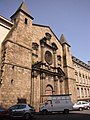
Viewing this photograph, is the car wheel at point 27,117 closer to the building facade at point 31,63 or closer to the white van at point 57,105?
the building facade at point 31,63

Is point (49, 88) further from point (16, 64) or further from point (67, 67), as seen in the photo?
point (16, 64)

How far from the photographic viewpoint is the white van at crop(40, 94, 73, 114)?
1568 cm

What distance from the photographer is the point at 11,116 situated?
1102cm

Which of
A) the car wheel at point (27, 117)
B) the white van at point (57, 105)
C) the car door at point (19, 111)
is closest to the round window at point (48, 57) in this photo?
the white van at point (57, 105)

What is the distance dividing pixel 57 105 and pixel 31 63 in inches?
240

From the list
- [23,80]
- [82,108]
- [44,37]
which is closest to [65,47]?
[44,37]

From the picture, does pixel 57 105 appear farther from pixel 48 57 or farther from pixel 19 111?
pixel 48 57

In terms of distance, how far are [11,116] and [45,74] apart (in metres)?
10.4

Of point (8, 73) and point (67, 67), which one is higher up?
point (67, 67)

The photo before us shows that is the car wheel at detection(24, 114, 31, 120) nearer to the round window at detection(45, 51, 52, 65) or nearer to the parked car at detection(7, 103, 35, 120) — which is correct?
the parked car at detection(7, 103, 35, 120)

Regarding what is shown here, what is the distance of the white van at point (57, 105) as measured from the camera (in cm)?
1568

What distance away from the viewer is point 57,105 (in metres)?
16.3

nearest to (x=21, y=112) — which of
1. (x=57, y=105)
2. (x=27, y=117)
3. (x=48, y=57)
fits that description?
(x=27, y=117)

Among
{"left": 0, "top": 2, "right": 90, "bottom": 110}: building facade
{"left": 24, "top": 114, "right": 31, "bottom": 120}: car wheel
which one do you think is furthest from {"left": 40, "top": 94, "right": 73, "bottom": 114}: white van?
{"left": 24, "top": 114, "right": 31, "bottom": 120}: car wheel
